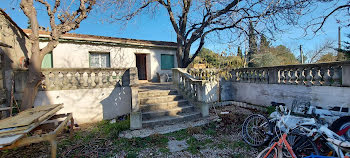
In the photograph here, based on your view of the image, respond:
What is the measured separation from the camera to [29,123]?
2.27 m

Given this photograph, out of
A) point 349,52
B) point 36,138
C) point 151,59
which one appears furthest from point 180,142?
point 349,52

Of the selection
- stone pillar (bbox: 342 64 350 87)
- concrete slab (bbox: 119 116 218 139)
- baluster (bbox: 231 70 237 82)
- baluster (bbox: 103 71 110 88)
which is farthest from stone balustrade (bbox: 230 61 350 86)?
baluster (bbox: 103 71 110 88)

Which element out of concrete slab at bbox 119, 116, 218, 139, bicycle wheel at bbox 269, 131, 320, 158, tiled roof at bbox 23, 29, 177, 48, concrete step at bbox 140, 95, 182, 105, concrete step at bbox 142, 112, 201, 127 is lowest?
concrete slab at bbox 119, 116, 218, 139

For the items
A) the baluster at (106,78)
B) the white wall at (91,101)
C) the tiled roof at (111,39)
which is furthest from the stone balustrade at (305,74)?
the tiled roof at (111,39)

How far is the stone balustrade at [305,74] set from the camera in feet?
12.7

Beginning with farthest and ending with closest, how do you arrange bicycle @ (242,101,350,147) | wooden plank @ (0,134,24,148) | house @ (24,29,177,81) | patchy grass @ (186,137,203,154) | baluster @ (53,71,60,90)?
1. house @ (24,29,177,81)
2. baluster @ (53,71,60,90)
3. patchy grass @ (186,137,203,154)
4. bicycle @ (242,101,350,147)
5. wooden plank @ (0,134,24,148)

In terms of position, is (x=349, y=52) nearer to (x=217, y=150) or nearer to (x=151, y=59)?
(x=217, y=150)

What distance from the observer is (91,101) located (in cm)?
520

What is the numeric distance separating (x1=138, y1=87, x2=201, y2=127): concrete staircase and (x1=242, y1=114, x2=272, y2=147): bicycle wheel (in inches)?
76.4

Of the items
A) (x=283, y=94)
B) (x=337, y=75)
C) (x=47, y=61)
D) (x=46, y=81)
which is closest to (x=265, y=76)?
(x=283, y=94)

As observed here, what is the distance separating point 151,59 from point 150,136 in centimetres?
762

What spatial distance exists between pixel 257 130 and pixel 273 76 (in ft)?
10.4

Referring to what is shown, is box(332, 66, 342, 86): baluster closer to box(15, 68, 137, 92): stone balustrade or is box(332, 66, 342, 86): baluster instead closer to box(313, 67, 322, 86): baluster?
box(313, 67, 322, 86): baluster

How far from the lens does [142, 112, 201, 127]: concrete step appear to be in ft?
14.7
